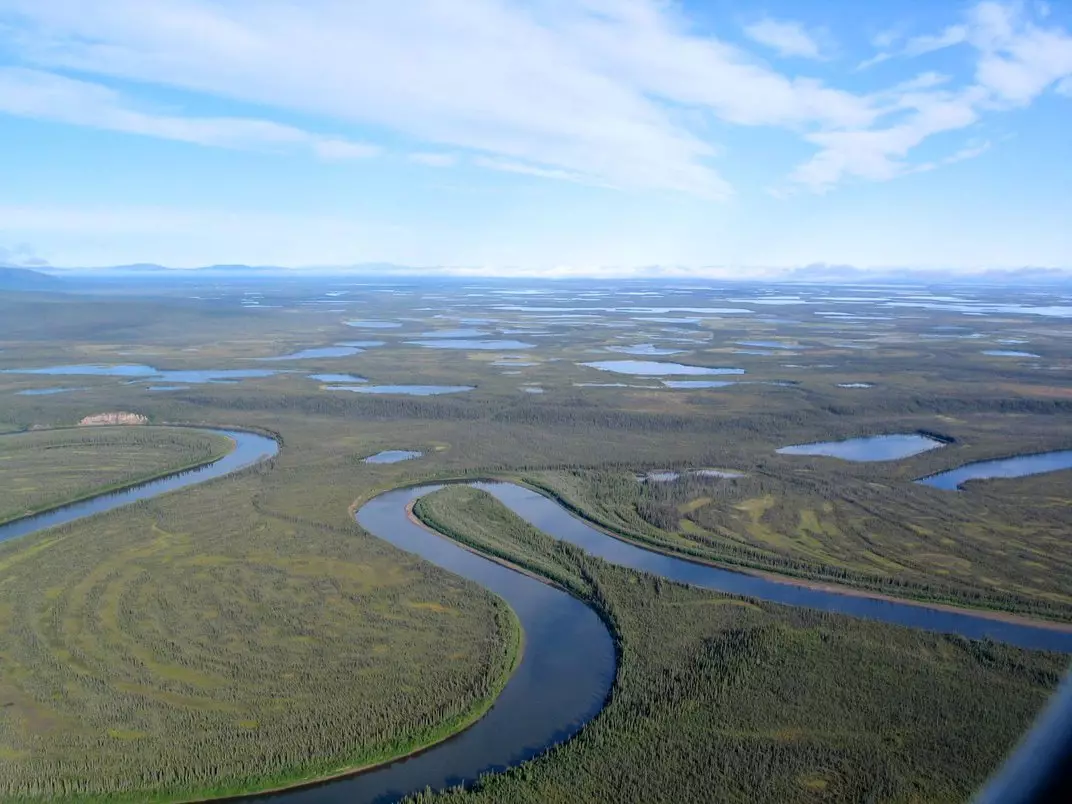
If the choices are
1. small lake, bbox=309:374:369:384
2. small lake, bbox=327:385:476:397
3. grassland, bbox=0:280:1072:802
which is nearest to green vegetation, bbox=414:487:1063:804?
grassland, bbox=0:280:1072:802

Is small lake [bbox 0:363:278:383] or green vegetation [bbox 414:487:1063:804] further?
small lake [bbox 0:363:278:383]

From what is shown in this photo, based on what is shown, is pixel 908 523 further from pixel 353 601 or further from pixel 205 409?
pixel 205 409

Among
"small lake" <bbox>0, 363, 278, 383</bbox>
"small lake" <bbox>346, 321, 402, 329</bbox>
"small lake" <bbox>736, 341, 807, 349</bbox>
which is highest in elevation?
"small lake" <bbox>736, 341, 807, 349</bbox>

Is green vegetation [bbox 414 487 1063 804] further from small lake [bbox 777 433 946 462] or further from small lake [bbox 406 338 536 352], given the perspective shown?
small lake [bbox 406 338 536 352]

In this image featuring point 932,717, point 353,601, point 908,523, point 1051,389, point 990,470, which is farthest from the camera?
point 1051,389

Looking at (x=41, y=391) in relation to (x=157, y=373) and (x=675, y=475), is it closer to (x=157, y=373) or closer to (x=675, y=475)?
(x=157, y=373)

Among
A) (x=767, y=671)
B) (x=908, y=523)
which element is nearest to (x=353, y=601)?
(x=767, y=671)

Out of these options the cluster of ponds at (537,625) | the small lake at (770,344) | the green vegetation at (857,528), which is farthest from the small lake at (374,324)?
the green vegetation at (857,528)
